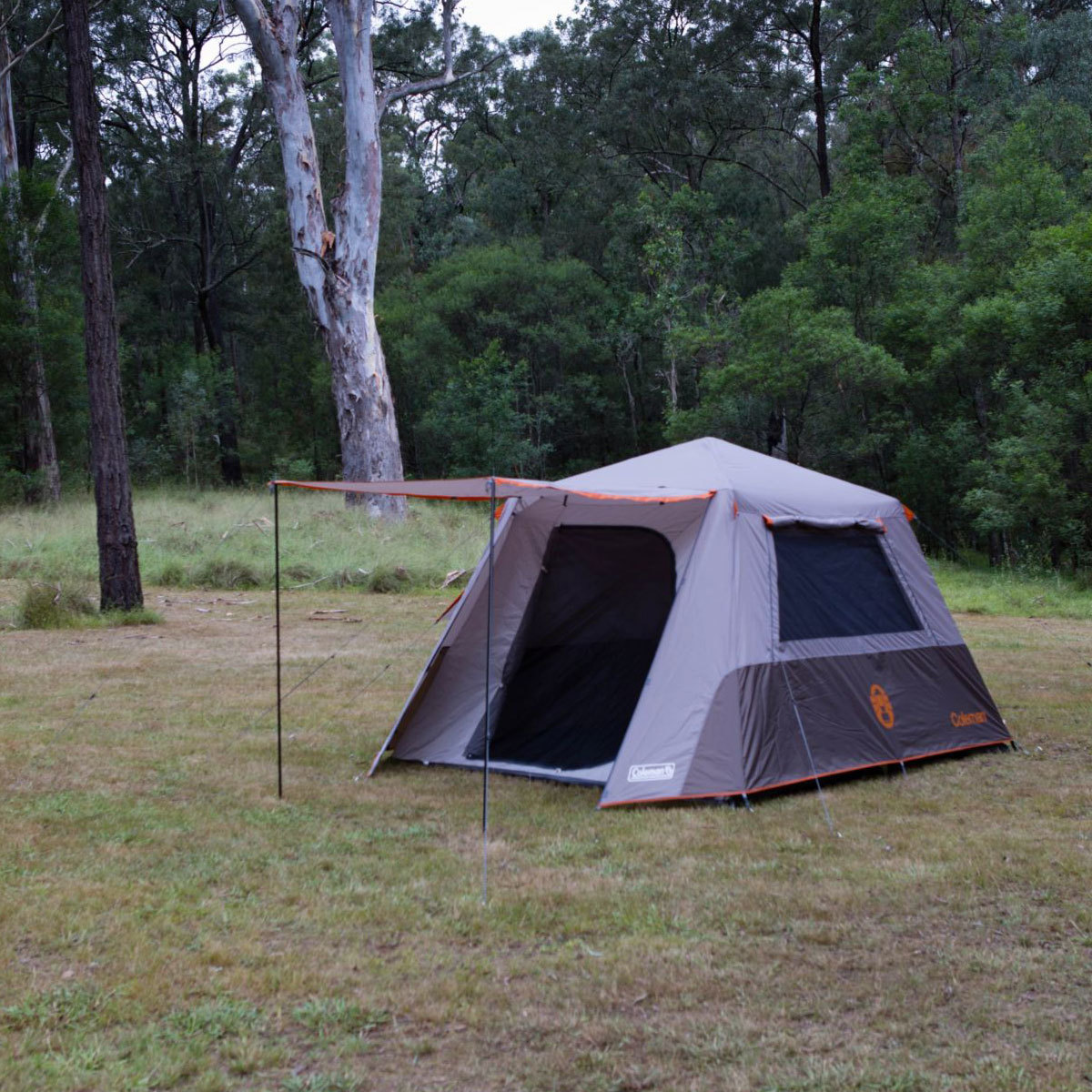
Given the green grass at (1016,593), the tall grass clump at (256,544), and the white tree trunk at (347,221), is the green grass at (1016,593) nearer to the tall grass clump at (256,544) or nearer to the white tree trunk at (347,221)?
the tall grass clump at (256,544)

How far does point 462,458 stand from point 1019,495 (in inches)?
540

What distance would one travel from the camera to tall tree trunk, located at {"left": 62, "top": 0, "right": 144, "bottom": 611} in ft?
36.9

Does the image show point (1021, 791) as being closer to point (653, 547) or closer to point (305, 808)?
point (653, 547)

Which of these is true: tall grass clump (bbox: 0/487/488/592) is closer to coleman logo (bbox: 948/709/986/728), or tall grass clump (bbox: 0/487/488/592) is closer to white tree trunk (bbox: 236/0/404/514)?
white tree trunk (bbox: 236/0/404/514)

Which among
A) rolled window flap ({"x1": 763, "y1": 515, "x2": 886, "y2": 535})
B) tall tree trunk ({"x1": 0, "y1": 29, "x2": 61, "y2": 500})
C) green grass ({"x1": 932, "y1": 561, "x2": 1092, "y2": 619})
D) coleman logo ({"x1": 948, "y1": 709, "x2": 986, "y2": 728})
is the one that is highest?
tall tree trunk ({"x1": 0, "y1": 29, "x2": 61, "y2": 500})

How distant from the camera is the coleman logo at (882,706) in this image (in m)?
6.21

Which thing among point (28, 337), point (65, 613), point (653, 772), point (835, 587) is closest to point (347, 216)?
point (28, 337)

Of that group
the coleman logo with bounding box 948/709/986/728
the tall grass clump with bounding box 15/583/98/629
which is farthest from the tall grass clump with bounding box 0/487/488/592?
the coleman logo with bounding box 948/709/986/728

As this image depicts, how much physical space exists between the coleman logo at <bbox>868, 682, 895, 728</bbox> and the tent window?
0.31 metres

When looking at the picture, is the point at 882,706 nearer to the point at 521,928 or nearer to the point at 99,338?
the point at 521,928

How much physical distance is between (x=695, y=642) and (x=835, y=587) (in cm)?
102

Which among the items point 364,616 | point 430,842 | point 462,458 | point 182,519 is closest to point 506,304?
point 462,458

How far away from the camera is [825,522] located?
631 cm

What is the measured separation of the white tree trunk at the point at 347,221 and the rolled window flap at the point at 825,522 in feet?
38.2
